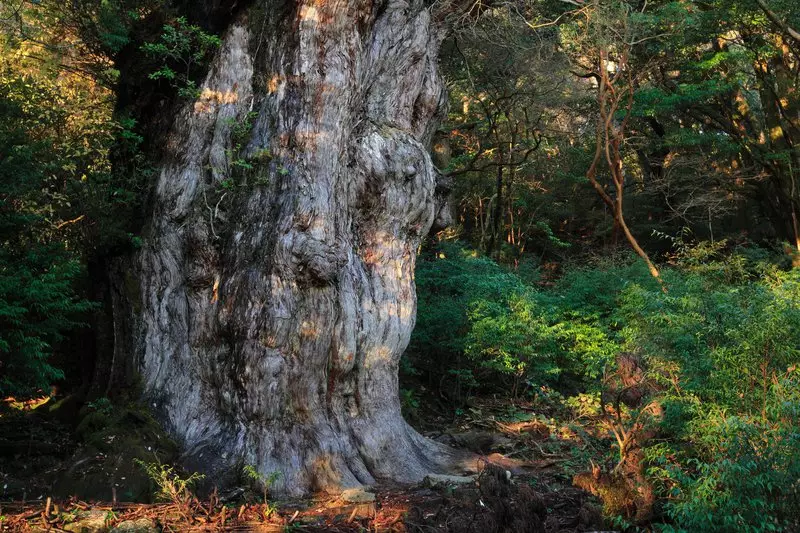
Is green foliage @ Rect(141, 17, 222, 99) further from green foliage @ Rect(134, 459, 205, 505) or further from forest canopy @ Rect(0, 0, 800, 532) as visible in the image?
green foliage @ Rect(134, 459, 205, 505)

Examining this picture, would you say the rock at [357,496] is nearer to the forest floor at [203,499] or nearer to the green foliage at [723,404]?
the forest floor at [203,499]

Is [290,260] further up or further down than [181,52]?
further down

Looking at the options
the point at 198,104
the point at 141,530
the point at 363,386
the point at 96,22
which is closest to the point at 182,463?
the point at 141,530

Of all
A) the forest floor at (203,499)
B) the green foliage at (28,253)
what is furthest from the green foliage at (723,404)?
the green foliage at (28,253)

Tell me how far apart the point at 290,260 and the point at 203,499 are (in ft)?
8.06

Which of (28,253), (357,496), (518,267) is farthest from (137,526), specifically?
(518,267)

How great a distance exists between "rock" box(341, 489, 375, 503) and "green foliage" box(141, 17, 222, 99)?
486cm

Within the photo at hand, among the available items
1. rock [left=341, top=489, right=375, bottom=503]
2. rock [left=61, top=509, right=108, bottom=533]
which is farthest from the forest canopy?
rock [left=61, top=509, right=108, bottom=533]

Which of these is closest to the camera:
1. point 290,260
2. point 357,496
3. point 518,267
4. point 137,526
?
point 137,526

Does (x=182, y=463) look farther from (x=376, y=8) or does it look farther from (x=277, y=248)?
(x=376, y=8)

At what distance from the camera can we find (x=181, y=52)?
838 cm

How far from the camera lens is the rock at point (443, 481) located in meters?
7.37

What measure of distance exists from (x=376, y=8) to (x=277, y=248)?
3724 millimetres

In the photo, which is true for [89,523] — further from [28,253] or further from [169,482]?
[28,253]
